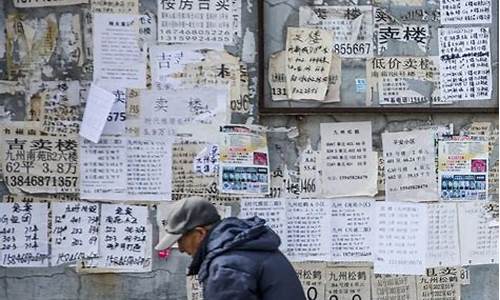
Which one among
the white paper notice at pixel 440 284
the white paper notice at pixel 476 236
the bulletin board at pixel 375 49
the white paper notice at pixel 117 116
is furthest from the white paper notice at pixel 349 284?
the white paper notice at pixel 117 116

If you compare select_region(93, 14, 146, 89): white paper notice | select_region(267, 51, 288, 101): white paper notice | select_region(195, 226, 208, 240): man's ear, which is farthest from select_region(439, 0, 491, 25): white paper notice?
select_region(195, 226, 208, 240): man's ear

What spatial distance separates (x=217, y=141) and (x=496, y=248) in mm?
1581

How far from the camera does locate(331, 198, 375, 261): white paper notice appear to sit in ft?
16.4

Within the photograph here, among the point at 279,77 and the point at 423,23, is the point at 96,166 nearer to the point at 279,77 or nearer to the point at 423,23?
the point at 279,77

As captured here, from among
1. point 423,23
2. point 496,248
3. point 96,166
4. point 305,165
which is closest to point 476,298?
point 496,248

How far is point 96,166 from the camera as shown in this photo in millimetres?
4875

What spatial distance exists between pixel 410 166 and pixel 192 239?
1.76m

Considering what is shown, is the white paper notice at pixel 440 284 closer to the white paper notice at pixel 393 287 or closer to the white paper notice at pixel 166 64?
the white paper notice at pixel 393 287

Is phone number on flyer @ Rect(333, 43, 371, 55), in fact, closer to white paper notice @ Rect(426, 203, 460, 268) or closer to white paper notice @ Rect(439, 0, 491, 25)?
white paper notice @ Rect(439, 0, 491, 25)

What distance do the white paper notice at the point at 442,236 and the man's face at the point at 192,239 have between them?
1.79 meters

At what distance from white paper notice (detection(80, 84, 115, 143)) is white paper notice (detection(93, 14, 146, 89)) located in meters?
0.06

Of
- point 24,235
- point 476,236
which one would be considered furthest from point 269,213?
point 24,235

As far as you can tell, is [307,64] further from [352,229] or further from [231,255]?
[231,255]

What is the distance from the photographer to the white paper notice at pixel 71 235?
4859mm
